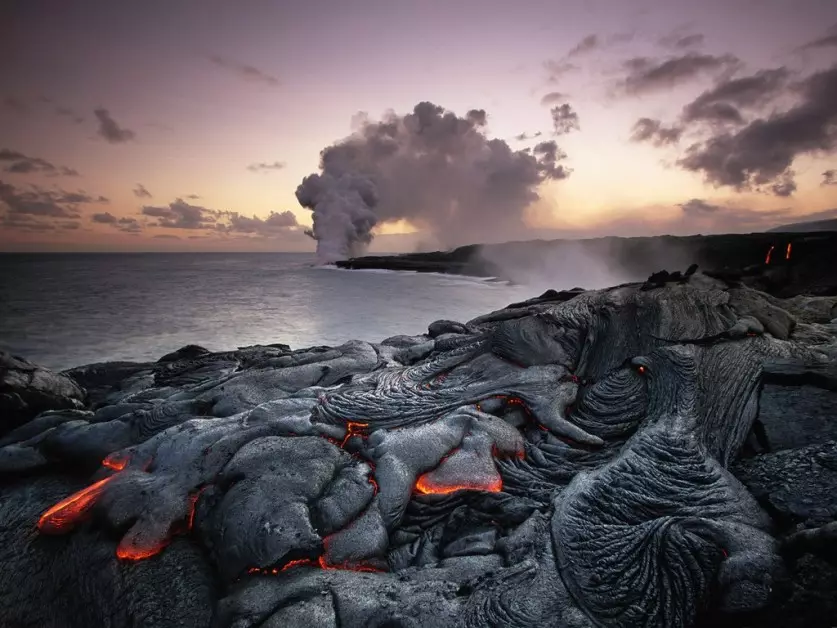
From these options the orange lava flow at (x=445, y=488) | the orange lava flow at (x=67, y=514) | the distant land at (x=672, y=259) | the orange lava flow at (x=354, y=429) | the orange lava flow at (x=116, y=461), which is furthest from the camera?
the distant land at (x=672, y=259)

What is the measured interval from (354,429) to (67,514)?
316cm

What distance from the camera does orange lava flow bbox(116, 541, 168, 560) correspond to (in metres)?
3.95

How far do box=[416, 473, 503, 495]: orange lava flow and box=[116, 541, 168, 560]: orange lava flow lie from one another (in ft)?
8.73

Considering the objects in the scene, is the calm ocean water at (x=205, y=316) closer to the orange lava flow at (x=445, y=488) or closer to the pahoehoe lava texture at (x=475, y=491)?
the pahoehoe lava texture at (x=475, y=491)

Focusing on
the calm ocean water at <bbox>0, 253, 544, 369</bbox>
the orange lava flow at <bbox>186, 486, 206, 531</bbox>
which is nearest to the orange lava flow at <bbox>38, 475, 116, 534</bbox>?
the orange lava flow at <bbox>186, 486, 206, 531</bbox>

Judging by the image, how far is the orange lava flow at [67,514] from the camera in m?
4.38

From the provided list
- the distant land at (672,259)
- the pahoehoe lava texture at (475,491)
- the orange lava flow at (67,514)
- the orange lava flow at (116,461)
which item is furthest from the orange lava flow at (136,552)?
the distant land at (672,259)

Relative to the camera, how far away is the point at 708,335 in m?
6.36

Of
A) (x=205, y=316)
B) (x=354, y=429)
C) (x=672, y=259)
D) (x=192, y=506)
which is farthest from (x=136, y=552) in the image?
(x=672, y=259)

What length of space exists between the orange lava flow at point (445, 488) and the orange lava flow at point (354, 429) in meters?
1.06

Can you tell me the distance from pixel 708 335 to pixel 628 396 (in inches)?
71.1

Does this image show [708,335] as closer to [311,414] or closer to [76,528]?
[311,414]

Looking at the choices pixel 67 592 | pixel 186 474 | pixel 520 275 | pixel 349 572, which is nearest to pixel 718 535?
pixel 349 572

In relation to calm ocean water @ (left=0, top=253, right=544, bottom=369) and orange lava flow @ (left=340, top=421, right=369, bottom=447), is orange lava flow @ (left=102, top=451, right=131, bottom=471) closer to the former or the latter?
orange lava flow @ (left=340, top=421, right=369, bottom=447)
